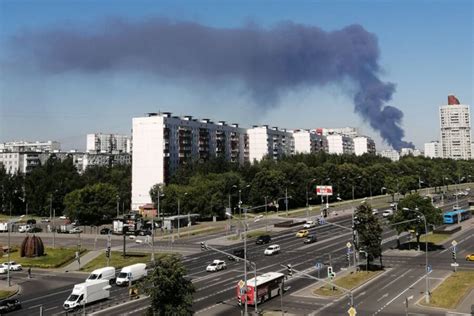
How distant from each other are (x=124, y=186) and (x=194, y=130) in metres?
35.8

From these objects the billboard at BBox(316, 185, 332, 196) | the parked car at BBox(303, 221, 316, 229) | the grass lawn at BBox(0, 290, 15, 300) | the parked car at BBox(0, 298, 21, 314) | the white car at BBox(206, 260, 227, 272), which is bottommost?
the grass lawn at BBox(0, 290, 15, 300)

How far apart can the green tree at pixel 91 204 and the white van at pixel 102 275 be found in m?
73.3

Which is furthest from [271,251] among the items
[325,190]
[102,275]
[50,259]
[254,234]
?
[325,190]

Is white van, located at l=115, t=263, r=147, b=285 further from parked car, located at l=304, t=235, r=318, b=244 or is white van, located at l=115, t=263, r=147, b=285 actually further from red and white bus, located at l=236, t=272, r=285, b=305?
parked car, located at l=304, t=235, r=318, b=244

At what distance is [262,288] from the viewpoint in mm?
55125

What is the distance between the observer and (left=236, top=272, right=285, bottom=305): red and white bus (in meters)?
52.8

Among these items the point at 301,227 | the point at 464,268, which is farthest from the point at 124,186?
the point at 464,268

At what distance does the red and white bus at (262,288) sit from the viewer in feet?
173

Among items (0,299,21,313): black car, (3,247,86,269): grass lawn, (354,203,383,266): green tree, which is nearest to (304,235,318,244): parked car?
(354,203,383,266): green tree

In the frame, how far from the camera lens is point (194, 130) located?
19362cm

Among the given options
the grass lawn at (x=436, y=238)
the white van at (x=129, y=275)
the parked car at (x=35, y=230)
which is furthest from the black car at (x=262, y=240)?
the parked car at (x=35, y=230)

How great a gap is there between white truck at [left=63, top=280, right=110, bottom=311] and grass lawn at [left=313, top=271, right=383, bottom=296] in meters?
26.7

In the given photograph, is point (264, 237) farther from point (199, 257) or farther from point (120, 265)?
point (120, 265)

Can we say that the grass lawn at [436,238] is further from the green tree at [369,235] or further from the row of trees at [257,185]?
the row of trees at [257,185]
